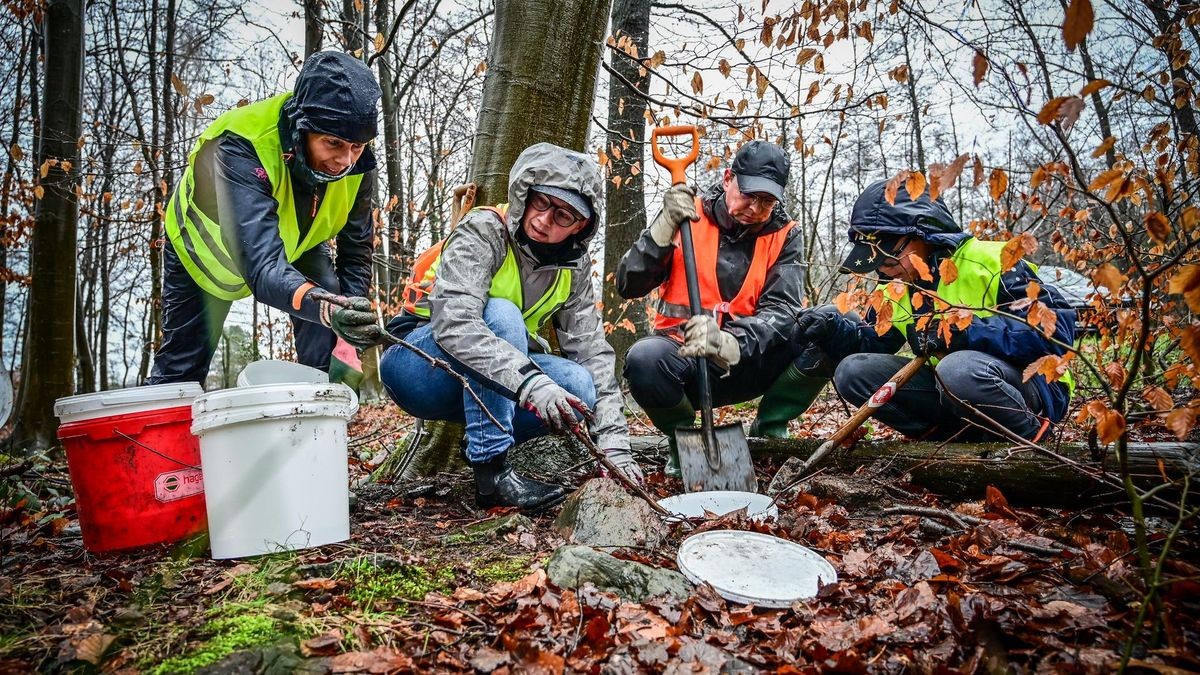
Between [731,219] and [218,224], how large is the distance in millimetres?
2657

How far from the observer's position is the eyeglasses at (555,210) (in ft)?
9.31

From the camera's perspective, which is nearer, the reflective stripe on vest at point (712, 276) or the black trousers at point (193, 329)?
the black trousers at point (193, 329)

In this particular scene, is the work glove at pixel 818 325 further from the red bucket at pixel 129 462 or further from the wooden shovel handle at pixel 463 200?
the red bucket at pixel 129 462

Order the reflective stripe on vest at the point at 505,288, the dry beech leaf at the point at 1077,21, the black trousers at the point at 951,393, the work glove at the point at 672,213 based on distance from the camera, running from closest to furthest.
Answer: the dry beech leaf at the point at 1077,21 < the reflective stripe on vest at the point at 505,288 < the black trousers at the point at 951,393 < the work glove at the point at 672,213

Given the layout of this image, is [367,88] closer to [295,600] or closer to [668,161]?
[668,161]

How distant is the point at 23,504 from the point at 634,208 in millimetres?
6257

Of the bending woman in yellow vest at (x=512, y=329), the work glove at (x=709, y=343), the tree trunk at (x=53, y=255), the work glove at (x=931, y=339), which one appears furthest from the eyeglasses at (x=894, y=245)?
the tree trunk at (x=53, y=255)

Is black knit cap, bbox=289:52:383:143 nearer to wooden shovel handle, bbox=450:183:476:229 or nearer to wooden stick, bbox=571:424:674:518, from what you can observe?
wooden shovel handle, bbox=450:183:476:229

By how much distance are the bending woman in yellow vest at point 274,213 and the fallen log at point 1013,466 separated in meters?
2.40

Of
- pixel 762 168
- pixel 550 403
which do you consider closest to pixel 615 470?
pixel 550 403

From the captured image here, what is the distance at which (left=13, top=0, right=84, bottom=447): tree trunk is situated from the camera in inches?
213

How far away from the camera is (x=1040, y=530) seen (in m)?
2.26

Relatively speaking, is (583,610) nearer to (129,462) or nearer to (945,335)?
(129,462)

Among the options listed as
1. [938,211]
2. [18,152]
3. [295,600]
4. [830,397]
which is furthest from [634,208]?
[295,600]
